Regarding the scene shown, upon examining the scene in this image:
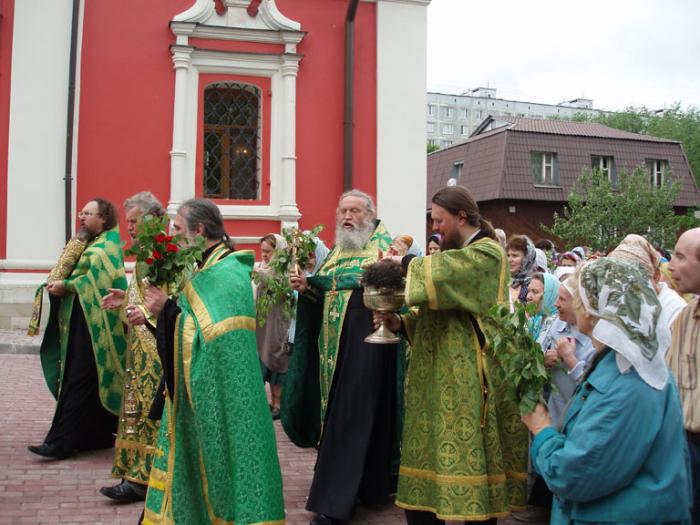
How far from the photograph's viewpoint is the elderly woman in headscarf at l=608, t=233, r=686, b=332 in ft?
13.8

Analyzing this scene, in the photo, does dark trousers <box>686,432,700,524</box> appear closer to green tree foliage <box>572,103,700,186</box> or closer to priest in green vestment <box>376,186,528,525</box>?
priest in green vestment <box>376,186,528,525</box>

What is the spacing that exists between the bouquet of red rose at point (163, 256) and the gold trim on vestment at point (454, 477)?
4.99 ft

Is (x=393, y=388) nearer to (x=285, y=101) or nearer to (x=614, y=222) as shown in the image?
(x=285, y=101)

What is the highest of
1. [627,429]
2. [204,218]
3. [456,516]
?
[204,218]

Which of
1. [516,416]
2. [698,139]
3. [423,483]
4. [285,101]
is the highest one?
[698,139]

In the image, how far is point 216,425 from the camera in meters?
3.85

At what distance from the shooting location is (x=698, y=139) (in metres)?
47.8

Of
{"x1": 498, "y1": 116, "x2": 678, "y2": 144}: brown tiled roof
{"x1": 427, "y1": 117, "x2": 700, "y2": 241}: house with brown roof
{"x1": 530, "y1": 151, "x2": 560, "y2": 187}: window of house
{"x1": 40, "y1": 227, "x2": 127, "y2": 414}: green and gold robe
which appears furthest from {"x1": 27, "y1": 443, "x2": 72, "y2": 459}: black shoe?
{"x1": 530, "y1": 151, "x2": 560, "y2": 187}: window of house

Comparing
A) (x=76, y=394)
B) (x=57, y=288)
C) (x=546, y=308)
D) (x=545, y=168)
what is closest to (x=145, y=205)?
(x=57, y=288)

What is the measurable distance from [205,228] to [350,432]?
A: 1.55 m

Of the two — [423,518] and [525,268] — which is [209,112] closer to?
[525,268]

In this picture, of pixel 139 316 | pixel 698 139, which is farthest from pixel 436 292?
pixel 698 139

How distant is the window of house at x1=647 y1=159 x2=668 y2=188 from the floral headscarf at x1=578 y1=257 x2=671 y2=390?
34.8 m

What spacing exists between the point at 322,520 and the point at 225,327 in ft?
4.88
